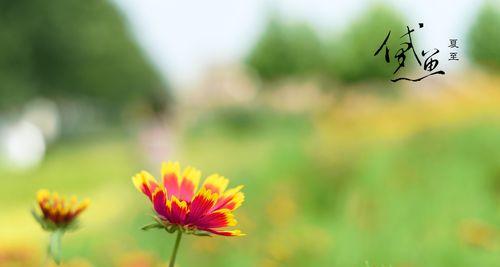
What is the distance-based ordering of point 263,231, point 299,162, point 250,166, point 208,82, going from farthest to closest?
point 208,82 < point 250,166 < point 299,162 < point 263,231

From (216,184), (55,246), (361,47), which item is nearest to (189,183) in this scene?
(216,184)

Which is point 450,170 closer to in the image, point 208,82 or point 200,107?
point 200,107

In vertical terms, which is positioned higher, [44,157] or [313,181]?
[44,157]

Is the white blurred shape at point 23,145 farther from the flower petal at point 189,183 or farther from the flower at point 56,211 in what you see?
the flower petal at point 189,183

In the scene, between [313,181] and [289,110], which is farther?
[289,110]

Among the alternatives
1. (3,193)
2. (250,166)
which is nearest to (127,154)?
(3,193)

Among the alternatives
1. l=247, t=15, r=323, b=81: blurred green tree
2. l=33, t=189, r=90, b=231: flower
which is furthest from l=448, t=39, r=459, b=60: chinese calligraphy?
l=247, t=15, r=323, b=81: blurred green tree
